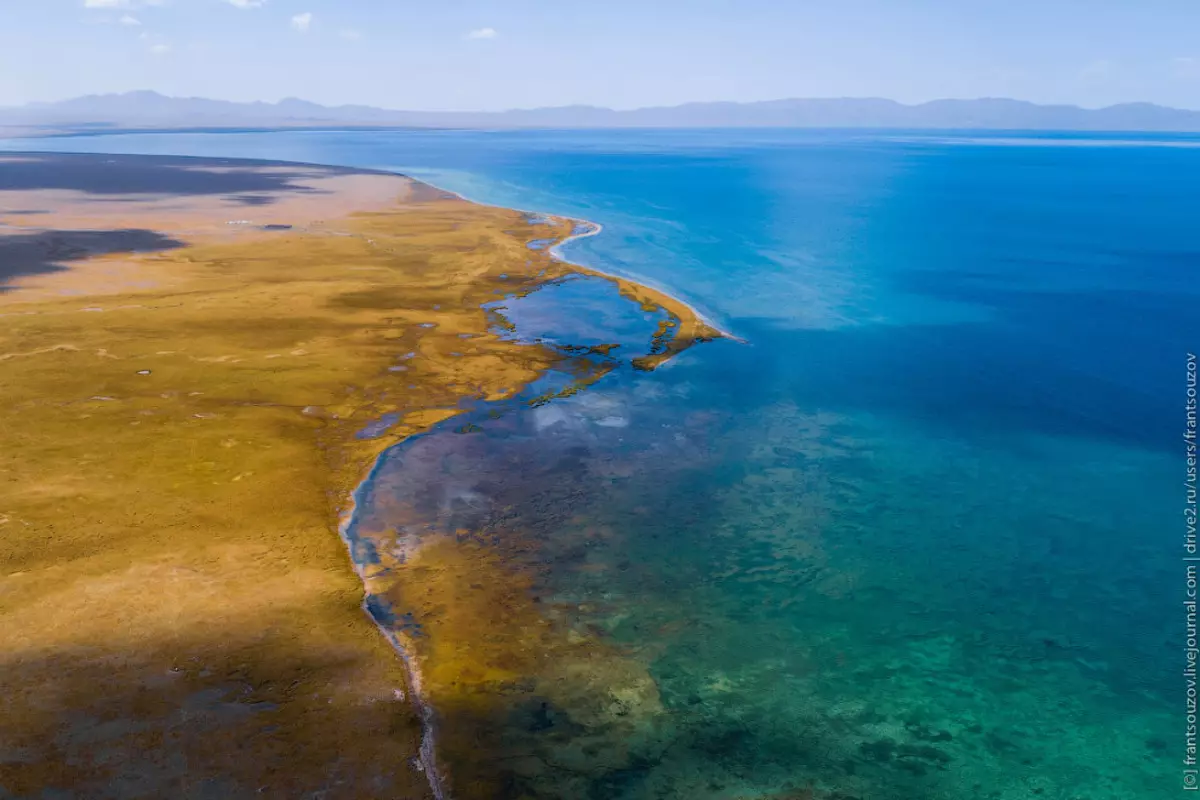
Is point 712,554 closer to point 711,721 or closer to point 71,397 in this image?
point 711,721

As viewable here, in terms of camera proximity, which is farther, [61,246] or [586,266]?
[61,246]

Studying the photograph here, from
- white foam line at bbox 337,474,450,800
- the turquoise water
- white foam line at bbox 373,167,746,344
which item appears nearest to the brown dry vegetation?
white foam line at bbox 337,474,450,800

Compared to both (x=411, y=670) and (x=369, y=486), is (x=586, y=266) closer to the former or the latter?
(x=369, y=486)

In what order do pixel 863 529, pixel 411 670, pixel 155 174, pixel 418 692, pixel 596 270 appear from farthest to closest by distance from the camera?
pixel 155 174 → pixel 596 270 → pixel 863 529 → pixel 411 670 → pixel 418 692

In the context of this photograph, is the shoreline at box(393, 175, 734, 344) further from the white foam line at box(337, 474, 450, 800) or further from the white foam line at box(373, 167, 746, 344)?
the white foam line at box(337, 474, 450, 800)

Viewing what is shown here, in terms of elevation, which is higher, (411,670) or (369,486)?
(369,486)

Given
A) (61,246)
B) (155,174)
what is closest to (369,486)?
(61,246)

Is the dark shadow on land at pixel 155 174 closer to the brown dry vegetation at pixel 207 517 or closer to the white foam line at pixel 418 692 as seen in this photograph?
the brown dry vegetation at pixel 207 517

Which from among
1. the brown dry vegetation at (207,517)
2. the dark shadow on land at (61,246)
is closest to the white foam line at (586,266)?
→ the brown dry vegetation at (207,517)
